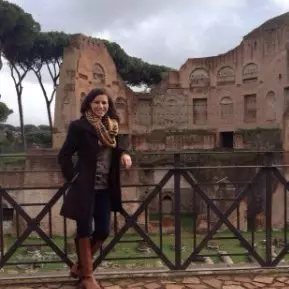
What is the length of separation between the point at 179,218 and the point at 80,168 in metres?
1.19

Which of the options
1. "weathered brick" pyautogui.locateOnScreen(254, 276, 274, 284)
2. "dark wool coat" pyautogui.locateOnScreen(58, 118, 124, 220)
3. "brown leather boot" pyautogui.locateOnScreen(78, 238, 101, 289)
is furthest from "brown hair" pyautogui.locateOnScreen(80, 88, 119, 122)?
"weathered brick" pyautogui.locateOnScreen(254, 276, 274, 284)

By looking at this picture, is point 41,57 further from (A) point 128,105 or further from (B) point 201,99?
(B) point 201,99

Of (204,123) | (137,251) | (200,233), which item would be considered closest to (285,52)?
(204,123)

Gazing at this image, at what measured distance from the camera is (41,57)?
3412cm

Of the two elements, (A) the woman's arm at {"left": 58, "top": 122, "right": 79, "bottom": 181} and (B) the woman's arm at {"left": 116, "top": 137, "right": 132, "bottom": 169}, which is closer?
(A) the woman's arm at {"left": 58, "top": 122, "right": 79, "bottom": 181}

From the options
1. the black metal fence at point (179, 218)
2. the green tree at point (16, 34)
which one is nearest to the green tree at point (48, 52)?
the green tree at point (16, 34)

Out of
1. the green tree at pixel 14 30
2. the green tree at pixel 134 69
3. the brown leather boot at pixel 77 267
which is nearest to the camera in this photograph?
the brown leather boot at pixel 77 267

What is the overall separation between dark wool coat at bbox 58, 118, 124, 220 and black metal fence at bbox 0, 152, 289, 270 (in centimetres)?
33

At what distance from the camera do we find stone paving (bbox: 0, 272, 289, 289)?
12.1ft

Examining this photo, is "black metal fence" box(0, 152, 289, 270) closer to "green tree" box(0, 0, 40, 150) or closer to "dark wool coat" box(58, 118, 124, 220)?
"dark wool coat" box(58, 118, 124, 220)

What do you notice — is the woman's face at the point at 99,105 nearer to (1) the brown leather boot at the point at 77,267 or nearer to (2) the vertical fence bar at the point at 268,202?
(1) the brown leather boot at the point at 77,267

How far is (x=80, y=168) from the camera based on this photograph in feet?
11.1

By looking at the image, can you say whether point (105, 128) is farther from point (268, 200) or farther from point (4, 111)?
point (4, 111)

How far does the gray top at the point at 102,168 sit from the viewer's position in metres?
3.48
